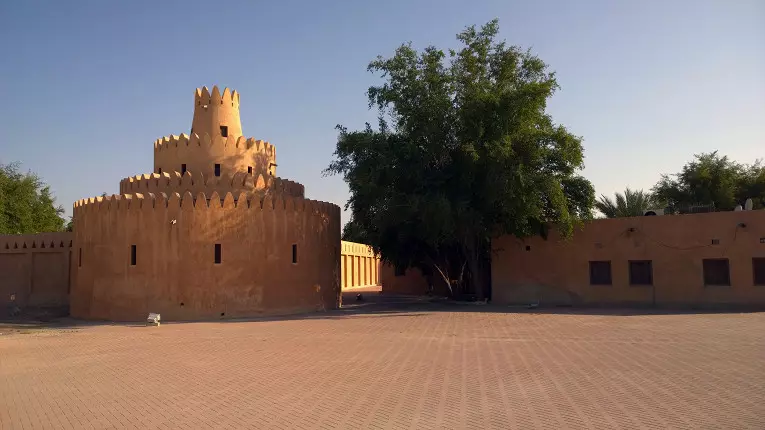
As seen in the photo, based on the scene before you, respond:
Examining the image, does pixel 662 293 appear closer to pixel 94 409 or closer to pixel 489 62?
pixel 489 62

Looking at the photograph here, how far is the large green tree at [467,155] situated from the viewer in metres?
21.6

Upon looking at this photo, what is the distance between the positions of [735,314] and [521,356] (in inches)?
456

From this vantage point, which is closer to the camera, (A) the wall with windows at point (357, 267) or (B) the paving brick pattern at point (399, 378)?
(B) the paving brick pattern at point (399, 378)

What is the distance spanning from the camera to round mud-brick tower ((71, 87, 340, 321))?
66.7 ft

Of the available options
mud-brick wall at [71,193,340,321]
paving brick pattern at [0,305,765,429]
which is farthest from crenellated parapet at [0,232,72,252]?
paving brick pattern at [0,305,765,429]

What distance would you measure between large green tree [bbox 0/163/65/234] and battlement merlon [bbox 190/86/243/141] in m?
22.2

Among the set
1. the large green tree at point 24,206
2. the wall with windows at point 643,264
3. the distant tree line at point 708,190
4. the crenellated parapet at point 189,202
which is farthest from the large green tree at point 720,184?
the large green tree at point 24,206

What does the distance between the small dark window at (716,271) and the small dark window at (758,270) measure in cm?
83

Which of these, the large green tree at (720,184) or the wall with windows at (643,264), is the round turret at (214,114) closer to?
the wall with windows at (643,264)

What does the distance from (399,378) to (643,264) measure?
16.3 meters

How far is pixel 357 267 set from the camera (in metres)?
48.7

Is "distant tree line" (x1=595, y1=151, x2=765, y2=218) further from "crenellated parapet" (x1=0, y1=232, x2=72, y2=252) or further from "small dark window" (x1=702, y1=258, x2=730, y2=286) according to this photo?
"crenellated parapet" (x1=0, y1=232, x2=72, y2=252)

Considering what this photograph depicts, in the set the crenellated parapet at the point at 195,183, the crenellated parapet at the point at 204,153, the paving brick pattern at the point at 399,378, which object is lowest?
the paving brick pattern at the point at 399,378

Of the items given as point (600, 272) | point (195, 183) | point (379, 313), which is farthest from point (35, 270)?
point (600, 272)
